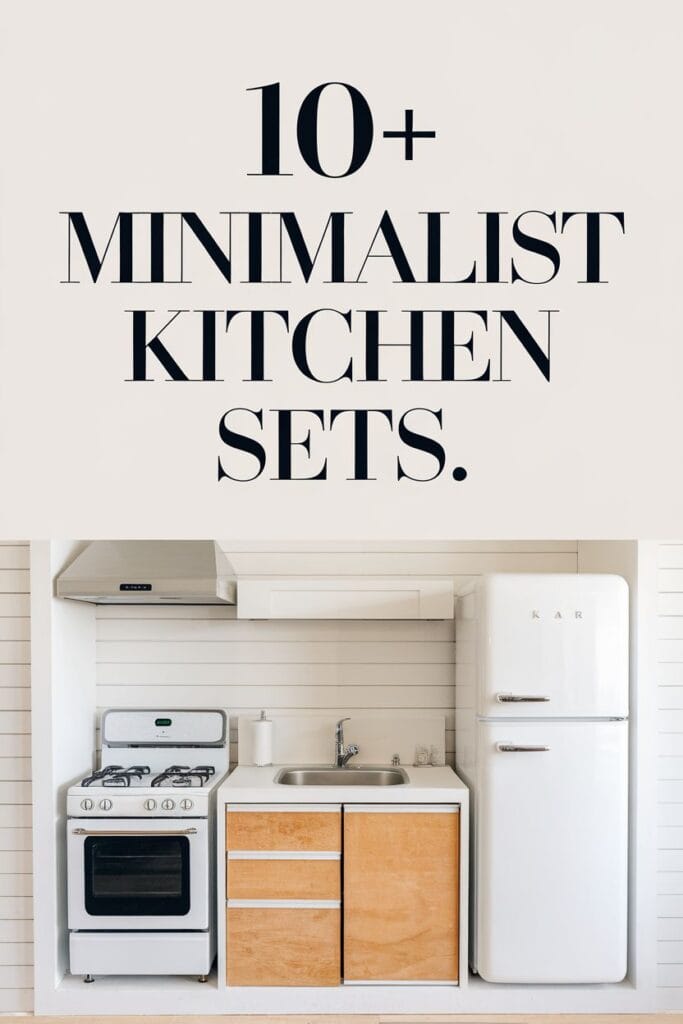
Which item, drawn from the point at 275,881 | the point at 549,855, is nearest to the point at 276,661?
the point at 275,881

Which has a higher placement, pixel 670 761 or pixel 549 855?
pixel 670 761

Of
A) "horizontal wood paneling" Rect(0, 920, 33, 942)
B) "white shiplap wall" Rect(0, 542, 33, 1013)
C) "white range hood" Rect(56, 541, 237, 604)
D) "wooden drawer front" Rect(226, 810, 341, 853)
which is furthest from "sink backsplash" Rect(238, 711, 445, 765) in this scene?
"horizontal wood paneling" Rect(0, 920, 33, 942)

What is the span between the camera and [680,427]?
43 centimetres

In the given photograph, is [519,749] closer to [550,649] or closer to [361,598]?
[550,649]

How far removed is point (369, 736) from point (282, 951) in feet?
3.23

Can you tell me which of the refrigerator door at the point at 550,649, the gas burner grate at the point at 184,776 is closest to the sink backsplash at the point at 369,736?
the gas burner grate at the point at 184,776

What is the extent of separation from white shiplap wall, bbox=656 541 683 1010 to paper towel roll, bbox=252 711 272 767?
1634 millimetres

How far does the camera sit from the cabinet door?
3.75 metres

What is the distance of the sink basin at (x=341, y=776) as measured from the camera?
13.9 ft

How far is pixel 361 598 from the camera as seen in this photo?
13.7 feet

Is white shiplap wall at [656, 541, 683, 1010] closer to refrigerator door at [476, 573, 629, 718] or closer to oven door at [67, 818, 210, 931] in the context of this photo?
refrigerator door at [476, 573, 629, 718]

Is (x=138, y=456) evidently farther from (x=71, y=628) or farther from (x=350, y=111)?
(x=71, y=628)

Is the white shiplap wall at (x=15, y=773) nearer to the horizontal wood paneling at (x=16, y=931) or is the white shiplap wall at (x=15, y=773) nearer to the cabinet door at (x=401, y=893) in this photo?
the horizontal wood paneling at (x=16, y=931)

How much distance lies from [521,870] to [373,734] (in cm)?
92
